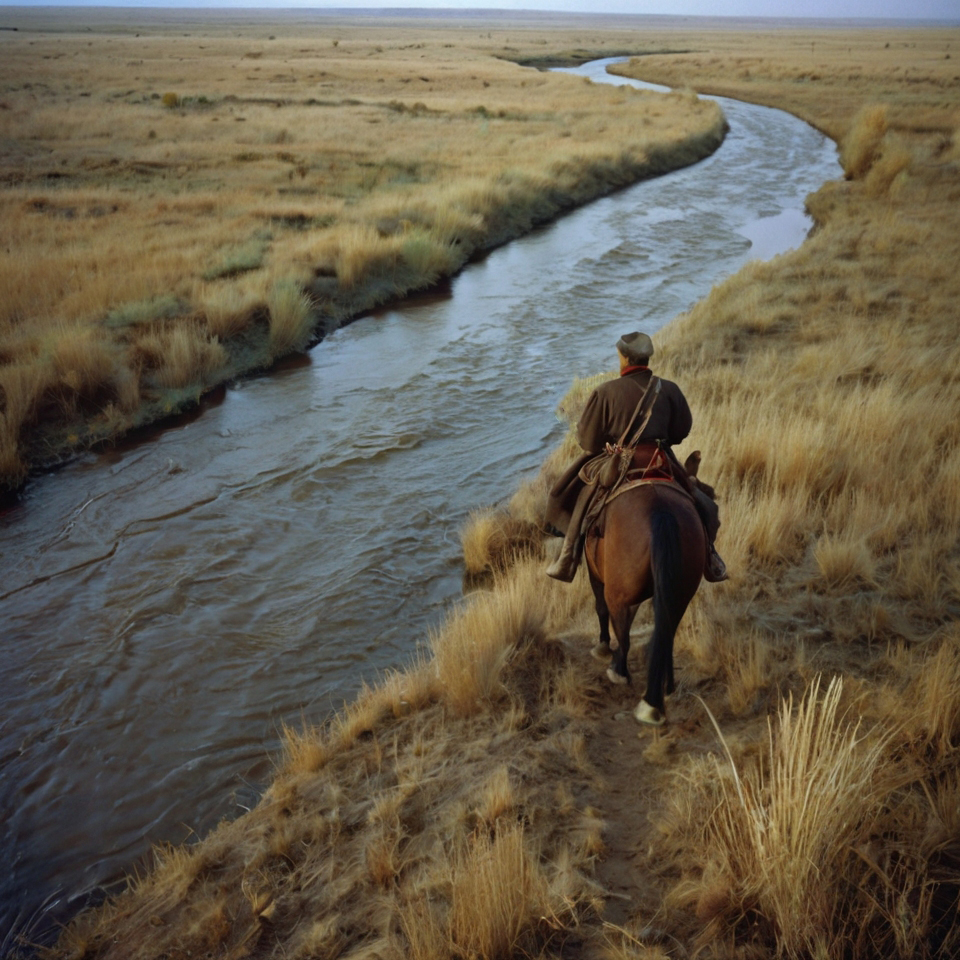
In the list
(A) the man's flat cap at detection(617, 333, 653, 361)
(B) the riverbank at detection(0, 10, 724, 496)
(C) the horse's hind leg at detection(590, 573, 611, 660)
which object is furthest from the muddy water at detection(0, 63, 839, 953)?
(A) the man's flat cap at detection(617, 333, 653, 361)

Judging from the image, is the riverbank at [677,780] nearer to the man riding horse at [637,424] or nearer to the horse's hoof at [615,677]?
the horse's hoof at [615,677]

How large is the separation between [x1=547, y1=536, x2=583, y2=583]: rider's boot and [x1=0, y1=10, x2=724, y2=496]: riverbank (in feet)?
21.9

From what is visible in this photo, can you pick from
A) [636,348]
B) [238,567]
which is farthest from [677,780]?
[238,567]

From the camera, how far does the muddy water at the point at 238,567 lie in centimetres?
470

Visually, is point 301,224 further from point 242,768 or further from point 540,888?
point 540,888

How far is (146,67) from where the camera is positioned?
58125 millimetres

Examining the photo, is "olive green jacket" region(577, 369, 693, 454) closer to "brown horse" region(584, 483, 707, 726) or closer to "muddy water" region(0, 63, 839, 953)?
"brown horse" region(584, 483, 707, 726)

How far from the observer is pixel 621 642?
4.03m

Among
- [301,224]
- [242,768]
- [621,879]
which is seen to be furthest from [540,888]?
[301,224]

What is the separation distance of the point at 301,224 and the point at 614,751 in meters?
15.4

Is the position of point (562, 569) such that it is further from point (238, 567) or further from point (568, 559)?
point (238, 567)

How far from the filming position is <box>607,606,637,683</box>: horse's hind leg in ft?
12.8

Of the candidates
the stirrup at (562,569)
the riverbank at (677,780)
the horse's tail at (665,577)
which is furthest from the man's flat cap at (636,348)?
the riverbank at (677,780)

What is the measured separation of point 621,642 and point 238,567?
417 cm
